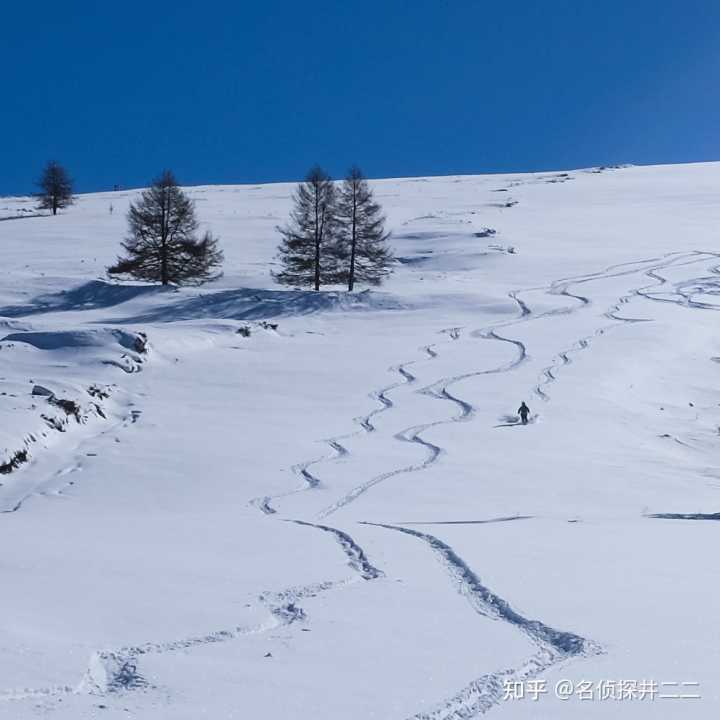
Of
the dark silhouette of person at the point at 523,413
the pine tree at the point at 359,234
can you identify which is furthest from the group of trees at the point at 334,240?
the dark silhouette of person at the point at 523,413

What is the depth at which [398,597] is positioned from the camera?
5.40 m

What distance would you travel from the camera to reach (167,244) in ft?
107

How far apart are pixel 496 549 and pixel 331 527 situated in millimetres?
1654

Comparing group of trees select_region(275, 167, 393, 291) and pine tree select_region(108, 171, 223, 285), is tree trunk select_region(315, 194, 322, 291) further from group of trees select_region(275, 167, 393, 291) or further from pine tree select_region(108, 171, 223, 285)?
pine tree select_region(108, 171, 223, 285)

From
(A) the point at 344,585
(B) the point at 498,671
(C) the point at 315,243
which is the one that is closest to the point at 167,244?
(C) the point at 315,243

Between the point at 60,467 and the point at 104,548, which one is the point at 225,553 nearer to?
the point at 104,548

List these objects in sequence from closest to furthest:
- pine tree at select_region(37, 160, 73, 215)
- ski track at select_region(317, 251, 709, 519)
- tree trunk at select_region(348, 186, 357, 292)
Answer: ski track at select_region(317, 251, 709, 519), tree trunk at select_region(348, 186, 357, 292), pine tree at select_region(37, 160, 73, 215)

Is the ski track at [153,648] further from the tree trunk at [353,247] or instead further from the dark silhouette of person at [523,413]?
the tree trunk at [353,247]

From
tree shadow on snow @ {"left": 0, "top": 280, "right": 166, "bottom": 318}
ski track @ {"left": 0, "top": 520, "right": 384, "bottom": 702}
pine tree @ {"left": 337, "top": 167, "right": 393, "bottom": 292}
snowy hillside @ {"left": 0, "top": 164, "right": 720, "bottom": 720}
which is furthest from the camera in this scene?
pine tree @ {"left": 337, "top": 167, "right": 393, "bottom": 292}

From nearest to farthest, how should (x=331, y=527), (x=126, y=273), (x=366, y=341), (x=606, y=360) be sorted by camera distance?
1. (x=331, y=527)
2. (x=606, y=360)
3. (x=366, y=341)
4. (x=126, y=273)

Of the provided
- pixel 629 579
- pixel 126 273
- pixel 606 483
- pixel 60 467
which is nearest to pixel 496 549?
pixel 629 579

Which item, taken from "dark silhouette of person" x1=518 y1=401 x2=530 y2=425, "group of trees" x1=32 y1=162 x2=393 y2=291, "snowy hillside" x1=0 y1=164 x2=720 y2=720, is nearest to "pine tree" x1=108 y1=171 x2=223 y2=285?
"group of trees" x1=32 y1=162 x2=393 y2=291

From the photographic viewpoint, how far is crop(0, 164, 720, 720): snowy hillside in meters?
4.01

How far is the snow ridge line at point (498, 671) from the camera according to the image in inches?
148
